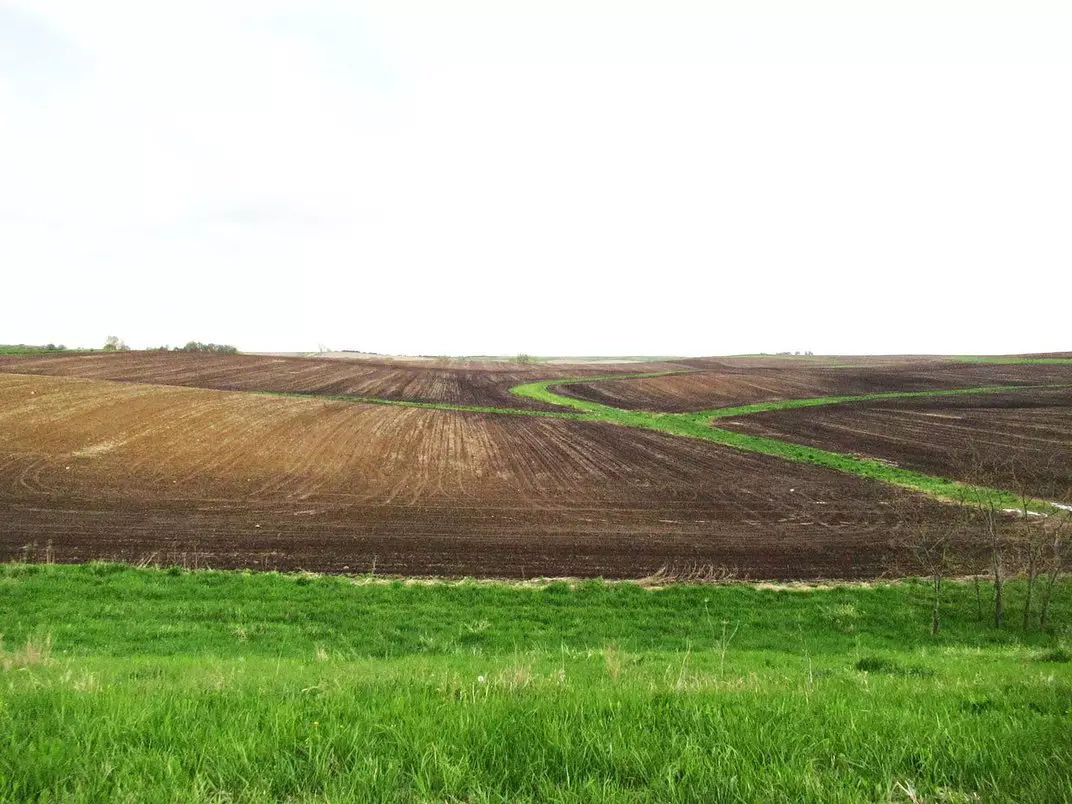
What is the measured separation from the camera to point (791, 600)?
1520 cm

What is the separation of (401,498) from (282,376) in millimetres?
55254

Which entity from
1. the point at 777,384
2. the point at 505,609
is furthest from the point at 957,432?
the point at 505,609

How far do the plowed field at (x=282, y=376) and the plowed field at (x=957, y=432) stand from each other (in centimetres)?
2863

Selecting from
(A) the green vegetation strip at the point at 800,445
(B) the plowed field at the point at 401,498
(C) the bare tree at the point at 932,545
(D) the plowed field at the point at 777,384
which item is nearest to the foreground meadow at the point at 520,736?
(C) the bare tree at the point at 932,545

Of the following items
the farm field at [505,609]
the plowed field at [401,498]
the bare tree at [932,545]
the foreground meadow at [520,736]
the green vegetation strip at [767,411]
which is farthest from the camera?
the green vegetation strip at [767,411]

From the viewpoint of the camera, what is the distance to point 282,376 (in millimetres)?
71812

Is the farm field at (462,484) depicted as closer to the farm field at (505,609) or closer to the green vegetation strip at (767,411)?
the farm field at (505,609)

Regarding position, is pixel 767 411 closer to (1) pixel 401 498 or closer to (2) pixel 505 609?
(1) pixel 401 498

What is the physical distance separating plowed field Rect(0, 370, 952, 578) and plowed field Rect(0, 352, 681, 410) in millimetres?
20342

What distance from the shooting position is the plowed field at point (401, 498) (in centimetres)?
1806

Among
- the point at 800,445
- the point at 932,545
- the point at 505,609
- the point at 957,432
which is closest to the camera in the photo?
the point at 505,609

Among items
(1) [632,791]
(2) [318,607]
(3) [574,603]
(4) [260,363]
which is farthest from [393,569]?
(4) [260,363]

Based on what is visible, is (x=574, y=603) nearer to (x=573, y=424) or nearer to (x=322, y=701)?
(x=322, y=701)

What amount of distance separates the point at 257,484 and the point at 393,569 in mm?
12807
